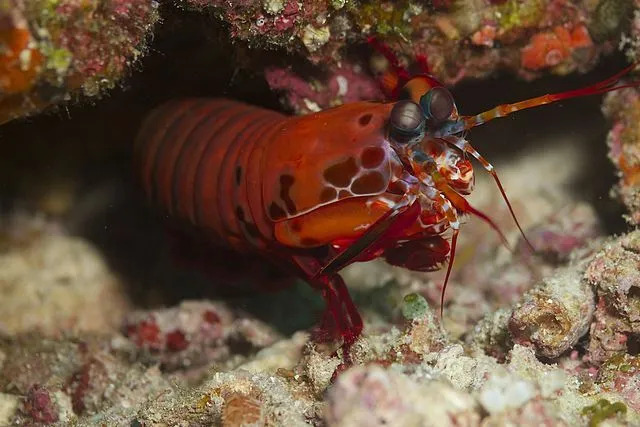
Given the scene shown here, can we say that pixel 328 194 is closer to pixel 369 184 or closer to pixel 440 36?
pixel 369 184

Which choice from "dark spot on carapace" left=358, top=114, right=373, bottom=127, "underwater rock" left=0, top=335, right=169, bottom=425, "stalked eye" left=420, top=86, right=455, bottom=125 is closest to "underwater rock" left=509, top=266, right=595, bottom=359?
"stalked eye" left=420, top=86, right=455, bottom=125

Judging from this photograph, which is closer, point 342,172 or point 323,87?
point 342,172

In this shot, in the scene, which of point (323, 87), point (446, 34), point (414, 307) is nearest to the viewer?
point (414, 307)

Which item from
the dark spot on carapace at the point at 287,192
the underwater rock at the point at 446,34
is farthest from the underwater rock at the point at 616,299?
the dark spot on carapace at the point at 287,192

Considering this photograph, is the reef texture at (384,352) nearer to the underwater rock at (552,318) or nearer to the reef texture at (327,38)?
the underwater rock at (552,318)

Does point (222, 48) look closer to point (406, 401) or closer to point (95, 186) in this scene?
point (95, 186)

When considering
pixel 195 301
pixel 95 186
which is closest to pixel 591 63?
pixel 195 301

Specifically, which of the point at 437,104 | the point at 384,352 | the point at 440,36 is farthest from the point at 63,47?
the point at 440,36
